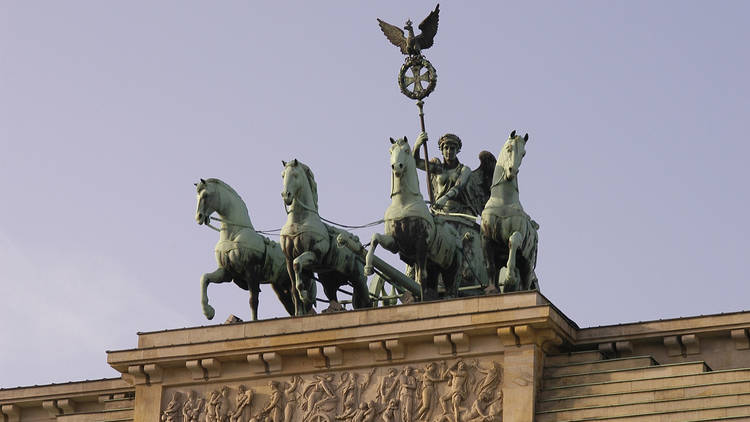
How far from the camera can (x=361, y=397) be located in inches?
1329

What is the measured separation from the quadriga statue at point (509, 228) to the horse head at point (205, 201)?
5.34 m

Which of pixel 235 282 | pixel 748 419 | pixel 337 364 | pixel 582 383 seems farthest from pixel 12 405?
pixel 748 419

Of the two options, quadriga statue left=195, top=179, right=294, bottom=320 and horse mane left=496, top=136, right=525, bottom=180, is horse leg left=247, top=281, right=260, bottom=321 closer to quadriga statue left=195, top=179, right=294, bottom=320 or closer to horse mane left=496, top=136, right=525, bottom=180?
quadriga statue left=195, top=179, right=294, bottom=320

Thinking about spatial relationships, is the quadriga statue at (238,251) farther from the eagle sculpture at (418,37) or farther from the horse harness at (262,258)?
the eagle sculpture at (418,37)

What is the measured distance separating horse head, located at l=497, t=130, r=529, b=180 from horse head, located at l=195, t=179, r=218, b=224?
5.58 meters

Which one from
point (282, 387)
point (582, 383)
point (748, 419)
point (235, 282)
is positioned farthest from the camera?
point (235, 282)

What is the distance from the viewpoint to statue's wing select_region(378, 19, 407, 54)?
39906 mm

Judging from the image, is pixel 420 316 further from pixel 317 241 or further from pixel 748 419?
pixel 748 419

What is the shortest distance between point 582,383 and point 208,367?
6555 millimetres

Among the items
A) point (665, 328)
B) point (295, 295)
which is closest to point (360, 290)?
point (295, 295)

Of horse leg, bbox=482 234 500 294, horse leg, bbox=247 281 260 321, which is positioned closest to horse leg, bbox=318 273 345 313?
horse leg, bbox=247 281 260 321

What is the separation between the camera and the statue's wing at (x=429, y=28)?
130 ft

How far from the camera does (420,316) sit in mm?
33688

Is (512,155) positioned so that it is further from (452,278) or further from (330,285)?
(330,285)
